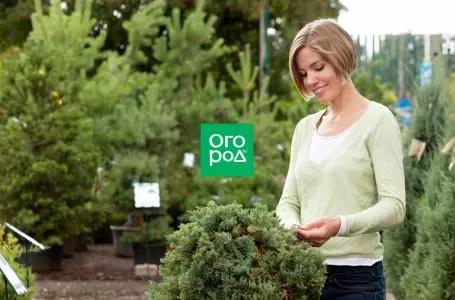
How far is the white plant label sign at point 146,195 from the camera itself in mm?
11316

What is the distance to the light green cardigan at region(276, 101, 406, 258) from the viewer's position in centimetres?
274

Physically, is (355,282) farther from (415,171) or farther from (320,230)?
(415,171)

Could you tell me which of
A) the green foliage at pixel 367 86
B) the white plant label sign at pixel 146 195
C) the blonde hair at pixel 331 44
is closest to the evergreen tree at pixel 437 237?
the blonde hair at pixel 331 44

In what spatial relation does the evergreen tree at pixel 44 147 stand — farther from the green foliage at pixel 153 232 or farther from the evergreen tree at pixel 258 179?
the evergreen tree at pixel 258 179

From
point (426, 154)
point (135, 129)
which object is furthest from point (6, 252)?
point (135, 129)

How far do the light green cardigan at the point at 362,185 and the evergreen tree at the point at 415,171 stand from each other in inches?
178

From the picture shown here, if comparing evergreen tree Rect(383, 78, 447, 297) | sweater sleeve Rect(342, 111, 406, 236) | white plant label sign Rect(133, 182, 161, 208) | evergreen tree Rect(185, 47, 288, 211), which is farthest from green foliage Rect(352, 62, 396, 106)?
sweater sleeve Rect(342, 111, 406, 236)

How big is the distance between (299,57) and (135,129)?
30.0ft

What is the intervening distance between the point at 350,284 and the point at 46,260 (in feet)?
31.8

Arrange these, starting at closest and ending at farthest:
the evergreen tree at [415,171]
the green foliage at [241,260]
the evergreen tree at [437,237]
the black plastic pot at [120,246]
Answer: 1. the green foliage at [241,260]
2. the evergreen tree at [437,237]
3. the evergreen tree at [415,171]
4. the black plastic pot at [120,246]

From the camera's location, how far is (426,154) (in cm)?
773

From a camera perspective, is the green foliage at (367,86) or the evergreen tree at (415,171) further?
the green foliage at (367,86)

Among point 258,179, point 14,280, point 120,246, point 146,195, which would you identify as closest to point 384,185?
point 14,280

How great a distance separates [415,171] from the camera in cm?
759
